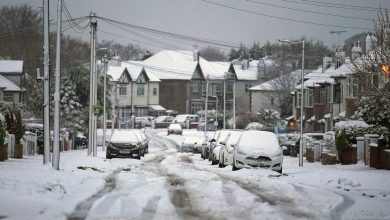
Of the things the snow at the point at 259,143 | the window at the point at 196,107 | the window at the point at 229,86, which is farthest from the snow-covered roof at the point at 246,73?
the snow at the point at 259,143

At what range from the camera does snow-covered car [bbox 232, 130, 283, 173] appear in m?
25.9

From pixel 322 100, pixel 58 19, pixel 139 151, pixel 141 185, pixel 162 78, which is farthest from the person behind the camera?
pixel 162 78

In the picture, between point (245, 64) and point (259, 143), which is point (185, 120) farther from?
point (259, 143)

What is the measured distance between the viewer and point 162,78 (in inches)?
4813

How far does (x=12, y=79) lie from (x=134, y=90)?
134 ft

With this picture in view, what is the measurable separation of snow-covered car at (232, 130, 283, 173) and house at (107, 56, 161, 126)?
286 ft

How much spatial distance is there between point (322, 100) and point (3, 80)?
3197 centimetres

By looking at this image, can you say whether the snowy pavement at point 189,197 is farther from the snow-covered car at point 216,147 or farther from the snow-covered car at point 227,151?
the snow-covered car at point 216,147

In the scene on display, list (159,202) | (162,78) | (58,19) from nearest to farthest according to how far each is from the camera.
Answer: (159,202)
(58,19)
(162,78)

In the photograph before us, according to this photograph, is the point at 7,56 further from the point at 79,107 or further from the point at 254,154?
the point at 254,154

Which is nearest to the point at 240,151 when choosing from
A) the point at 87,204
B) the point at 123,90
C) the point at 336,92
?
the point at 87,204

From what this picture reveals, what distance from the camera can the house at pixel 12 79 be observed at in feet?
235

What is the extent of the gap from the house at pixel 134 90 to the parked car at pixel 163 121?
609 cm

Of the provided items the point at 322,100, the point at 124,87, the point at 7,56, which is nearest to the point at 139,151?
the point at 322,100
